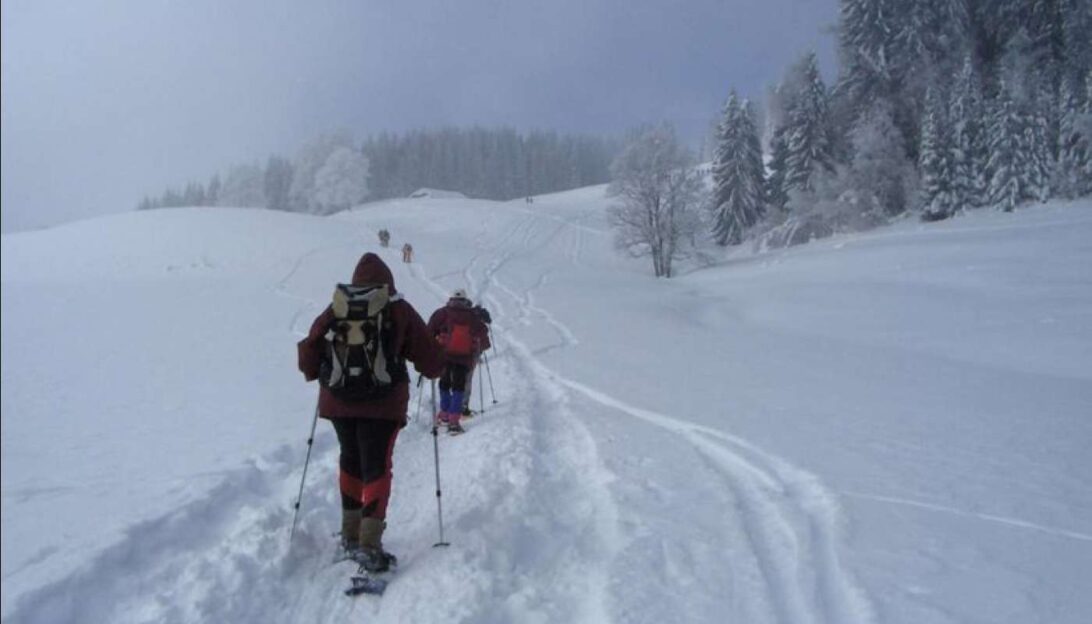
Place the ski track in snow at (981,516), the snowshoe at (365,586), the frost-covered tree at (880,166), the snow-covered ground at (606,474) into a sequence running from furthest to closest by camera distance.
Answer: the frost-covered tree at (880,166) < the ski track in snow at (981,516) < the snowshoe at (365,586) < the snow-covered ground at (606,474)

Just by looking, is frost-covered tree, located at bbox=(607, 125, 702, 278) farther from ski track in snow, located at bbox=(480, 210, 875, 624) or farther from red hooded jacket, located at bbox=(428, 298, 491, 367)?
red hooded jacket, located at bbox=(428, 298, 491, 367)

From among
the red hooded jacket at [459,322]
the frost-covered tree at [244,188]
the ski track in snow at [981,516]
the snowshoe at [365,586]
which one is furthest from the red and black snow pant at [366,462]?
the frost-covered tree at [244,188]

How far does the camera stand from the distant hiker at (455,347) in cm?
917

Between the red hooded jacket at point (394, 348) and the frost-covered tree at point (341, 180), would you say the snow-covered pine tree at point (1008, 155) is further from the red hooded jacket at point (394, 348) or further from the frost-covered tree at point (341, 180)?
the frost-covered tree at point (341, 180)

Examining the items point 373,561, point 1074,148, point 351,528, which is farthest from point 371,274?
point 1074,148

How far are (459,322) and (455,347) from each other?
35 cm

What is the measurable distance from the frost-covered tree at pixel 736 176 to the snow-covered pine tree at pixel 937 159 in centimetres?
1646

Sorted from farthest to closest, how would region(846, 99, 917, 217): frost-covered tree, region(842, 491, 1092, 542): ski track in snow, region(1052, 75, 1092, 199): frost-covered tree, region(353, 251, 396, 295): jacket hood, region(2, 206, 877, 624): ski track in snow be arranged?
region(846, 99, 917, 217): frost-covered tree
region(1052, 75, 1092, 199): frost-covered tree
region(842, 491, 1092, 542): ski track in snow
region(353, 251, 396, 295): jacket hood
region(2, 206, 877, 624): ski track in snow

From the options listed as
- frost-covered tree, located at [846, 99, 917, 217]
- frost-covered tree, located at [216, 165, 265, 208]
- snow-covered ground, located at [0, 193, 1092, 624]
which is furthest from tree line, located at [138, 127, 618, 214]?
snow-covered ground, located at [0, 193, 1092, 624]

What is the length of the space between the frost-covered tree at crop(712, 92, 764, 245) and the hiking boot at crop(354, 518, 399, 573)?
50452 millimetres

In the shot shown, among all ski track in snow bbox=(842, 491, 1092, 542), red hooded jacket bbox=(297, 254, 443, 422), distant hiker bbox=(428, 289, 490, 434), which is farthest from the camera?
distant hiker bbox=(428, 289, 490, 434)

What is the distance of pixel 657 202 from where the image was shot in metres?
45.1

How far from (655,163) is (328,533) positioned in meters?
43.8

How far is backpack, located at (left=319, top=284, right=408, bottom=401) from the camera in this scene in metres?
4.72
